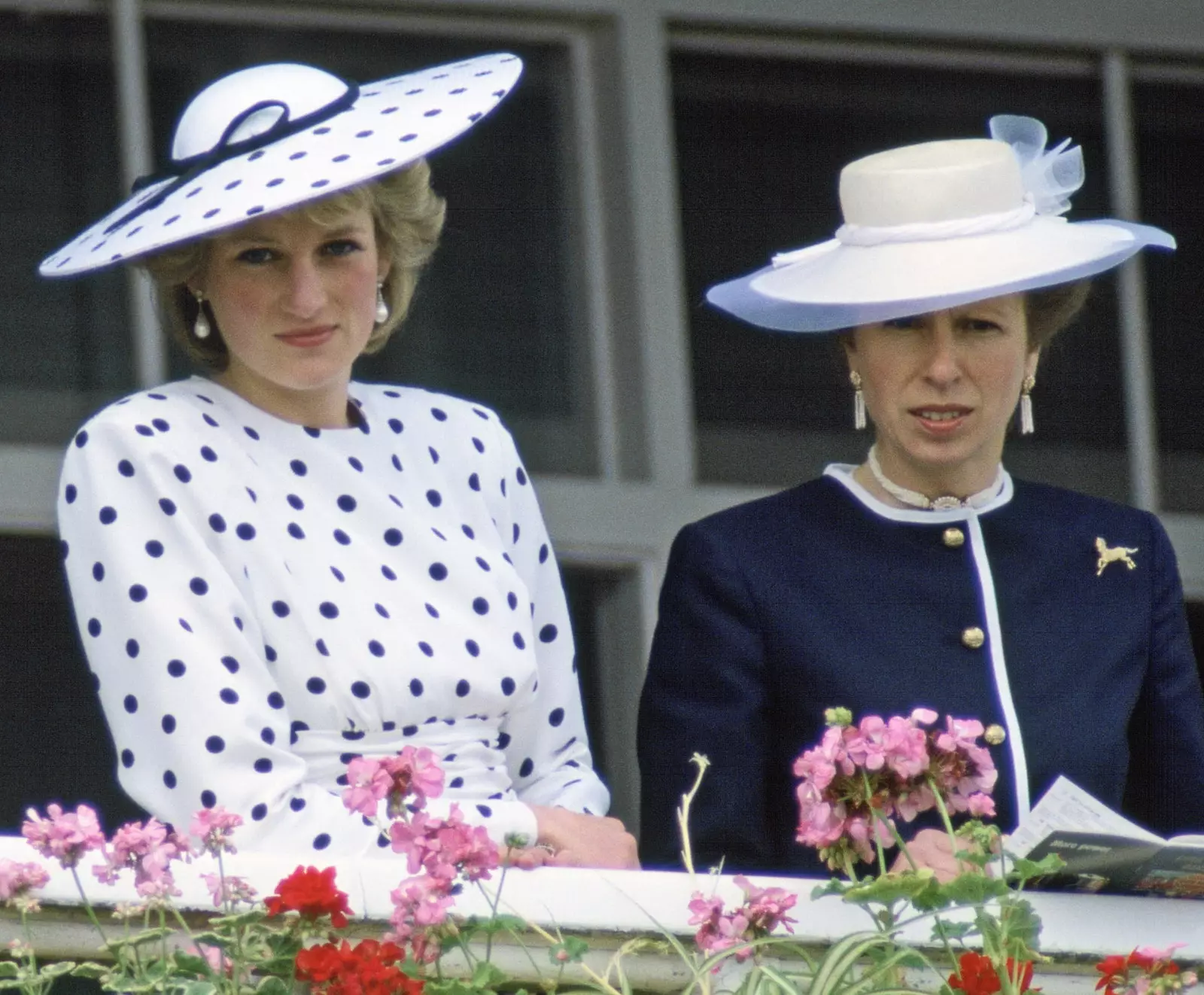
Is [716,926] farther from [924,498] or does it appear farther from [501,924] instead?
[924,498]

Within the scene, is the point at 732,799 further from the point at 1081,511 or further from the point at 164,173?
the point at 164,173

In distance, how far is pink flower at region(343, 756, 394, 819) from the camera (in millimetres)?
2711

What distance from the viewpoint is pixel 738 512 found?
3881 millimetres

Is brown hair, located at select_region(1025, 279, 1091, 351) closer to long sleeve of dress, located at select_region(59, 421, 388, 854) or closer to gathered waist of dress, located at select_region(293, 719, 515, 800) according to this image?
gathered waist of dress, located at select_region(293, 719, 515, 800)

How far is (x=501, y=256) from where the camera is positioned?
555cm

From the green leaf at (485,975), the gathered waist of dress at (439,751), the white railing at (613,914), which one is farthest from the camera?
the gathered waist of dress at (439,751)

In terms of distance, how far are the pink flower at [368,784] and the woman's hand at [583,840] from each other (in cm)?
73

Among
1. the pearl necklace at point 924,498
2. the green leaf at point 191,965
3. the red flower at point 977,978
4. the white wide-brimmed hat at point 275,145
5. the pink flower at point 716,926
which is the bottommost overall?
the red flower at point 977,978

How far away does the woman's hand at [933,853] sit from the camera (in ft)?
11.0

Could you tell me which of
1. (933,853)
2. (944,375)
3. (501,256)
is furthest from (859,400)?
(501,256)

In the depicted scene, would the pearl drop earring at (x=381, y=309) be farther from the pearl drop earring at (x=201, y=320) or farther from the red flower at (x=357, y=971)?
the red flower at (x=357, y=971)

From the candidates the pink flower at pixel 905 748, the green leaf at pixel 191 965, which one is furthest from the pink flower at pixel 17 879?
the pink flower at pixel 905 748

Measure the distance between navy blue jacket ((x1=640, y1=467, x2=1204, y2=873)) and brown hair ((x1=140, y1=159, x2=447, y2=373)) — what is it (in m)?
0.45

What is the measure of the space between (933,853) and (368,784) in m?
0.90
